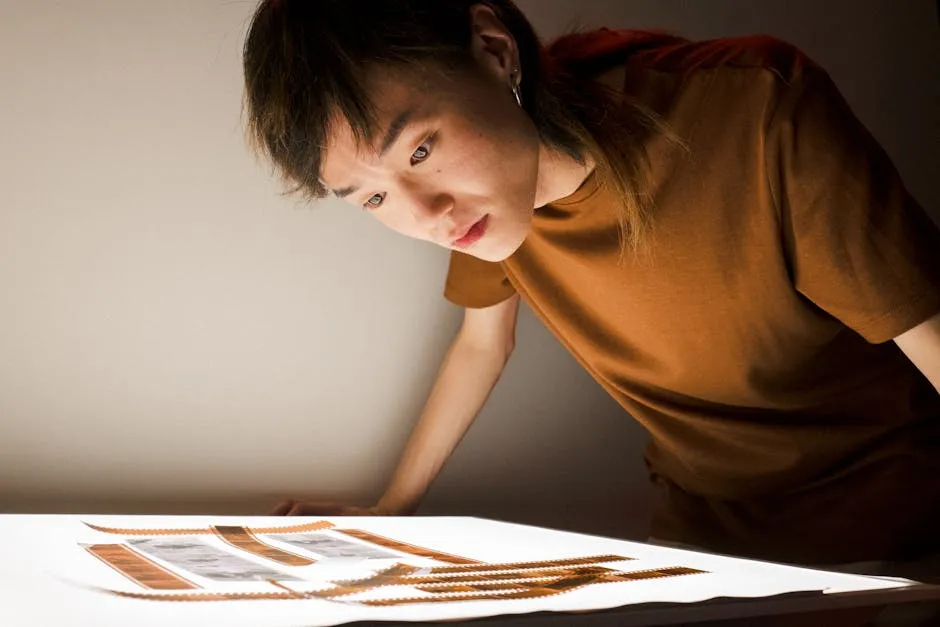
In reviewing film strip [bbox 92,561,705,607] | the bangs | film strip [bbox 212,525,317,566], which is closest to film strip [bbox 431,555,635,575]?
film strip [bbox 92,561,705,607]

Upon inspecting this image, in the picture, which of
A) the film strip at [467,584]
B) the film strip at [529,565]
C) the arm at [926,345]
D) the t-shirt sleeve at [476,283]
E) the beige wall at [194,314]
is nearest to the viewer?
the film strip at [467,584]

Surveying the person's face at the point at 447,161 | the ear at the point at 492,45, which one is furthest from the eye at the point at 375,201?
the ear at the point at 492,45

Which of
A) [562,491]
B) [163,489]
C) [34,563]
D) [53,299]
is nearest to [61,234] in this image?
[53,299]

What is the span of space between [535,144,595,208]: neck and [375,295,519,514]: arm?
26 cm

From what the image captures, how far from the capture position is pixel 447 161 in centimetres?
97

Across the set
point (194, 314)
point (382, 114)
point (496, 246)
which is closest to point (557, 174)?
point (496, 246)

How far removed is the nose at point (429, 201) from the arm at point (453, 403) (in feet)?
1.26

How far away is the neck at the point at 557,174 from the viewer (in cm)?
109

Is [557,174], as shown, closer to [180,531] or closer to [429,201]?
[429,201]

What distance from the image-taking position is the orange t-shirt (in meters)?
0.99

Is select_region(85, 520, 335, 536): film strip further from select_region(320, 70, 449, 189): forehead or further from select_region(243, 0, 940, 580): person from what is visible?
select_region(320, 70, 449, 189): forehead

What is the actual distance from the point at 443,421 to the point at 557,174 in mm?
398

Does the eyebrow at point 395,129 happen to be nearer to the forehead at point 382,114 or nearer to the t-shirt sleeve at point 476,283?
the forehead at point 382,114

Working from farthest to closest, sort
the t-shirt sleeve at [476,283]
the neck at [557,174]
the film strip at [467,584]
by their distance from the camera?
the t-shirt sleeve at [476,283]
the neck at [557,174]
the film strip at [467,584]
